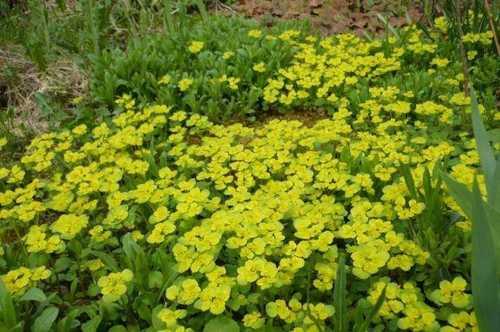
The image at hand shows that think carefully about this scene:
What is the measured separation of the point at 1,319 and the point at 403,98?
2.47m

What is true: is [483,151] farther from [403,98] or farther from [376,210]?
[403,98]

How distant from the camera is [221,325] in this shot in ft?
6.43

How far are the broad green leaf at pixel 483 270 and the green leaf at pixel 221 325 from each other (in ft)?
2.69

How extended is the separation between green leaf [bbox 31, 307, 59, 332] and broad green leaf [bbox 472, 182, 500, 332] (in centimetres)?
143

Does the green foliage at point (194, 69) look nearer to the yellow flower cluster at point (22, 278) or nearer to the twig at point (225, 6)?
the twig at point (225, 6)

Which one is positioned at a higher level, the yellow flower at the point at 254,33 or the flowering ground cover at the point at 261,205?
the yellow flower at the point at 254,33

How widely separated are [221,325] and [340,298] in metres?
0.45

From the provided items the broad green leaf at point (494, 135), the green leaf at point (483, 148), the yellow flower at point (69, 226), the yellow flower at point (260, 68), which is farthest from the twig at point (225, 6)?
the green leaf at point (483, 148)

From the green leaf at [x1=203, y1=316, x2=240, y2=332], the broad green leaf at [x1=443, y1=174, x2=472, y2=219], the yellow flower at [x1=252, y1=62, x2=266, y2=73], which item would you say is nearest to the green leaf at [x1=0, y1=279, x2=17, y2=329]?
the green leaf at [x1=203, y1=316, x2=240, y2=332]

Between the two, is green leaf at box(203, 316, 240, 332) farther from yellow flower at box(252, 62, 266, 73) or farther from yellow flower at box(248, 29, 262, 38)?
yellow flower at box(248, 29, 262, 38)

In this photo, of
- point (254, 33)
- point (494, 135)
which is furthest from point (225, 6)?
point (494, 135)

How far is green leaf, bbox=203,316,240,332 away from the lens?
1.95m

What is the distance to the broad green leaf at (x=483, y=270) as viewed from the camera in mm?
1362

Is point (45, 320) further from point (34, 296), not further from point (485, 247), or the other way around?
point (485, 247)
